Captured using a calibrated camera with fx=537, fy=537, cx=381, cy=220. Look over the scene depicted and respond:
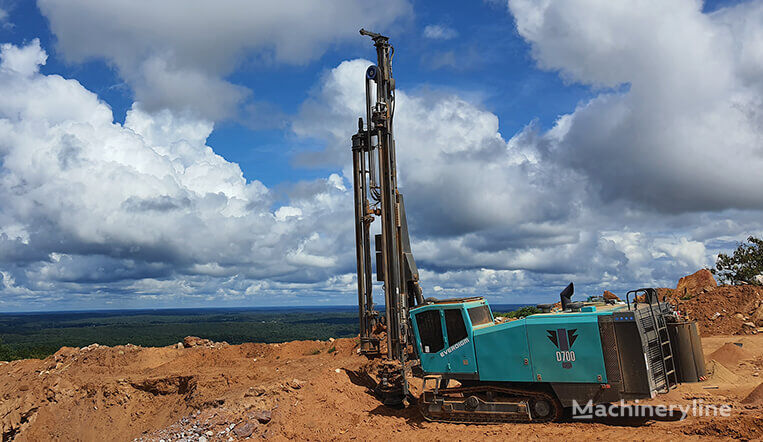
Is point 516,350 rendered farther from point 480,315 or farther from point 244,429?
point 244,429

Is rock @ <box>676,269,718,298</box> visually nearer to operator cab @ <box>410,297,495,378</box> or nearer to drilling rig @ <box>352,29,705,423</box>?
drilling rig @ <box>352,29,705,423</box>

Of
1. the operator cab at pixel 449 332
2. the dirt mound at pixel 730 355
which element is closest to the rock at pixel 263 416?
the operator cab at pixel 449 332

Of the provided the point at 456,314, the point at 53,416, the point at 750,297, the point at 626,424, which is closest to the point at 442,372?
the point at 456,314

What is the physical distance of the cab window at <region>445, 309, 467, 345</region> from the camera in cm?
1346

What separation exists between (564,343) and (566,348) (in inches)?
4.5

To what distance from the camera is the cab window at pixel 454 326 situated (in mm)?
13461

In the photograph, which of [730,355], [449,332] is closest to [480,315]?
[449,332]

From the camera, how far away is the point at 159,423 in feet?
55.5

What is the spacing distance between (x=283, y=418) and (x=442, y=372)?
4.48m

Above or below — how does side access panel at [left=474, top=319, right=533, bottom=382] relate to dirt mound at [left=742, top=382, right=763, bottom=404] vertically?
above

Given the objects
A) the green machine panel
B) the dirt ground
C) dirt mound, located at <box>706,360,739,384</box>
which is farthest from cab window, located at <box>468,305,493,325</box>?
dirt mound, located at <box>706,360,739,384</box>

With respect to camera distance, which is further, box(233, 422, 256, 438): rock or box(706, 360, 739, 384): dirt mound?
box(706, 360, 739, 384): dirt mound

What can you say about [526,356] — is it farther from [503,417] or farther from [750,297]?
[750,297]

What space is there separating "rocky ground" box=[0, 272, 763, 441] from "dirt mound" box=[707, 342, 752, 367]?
46 mm
